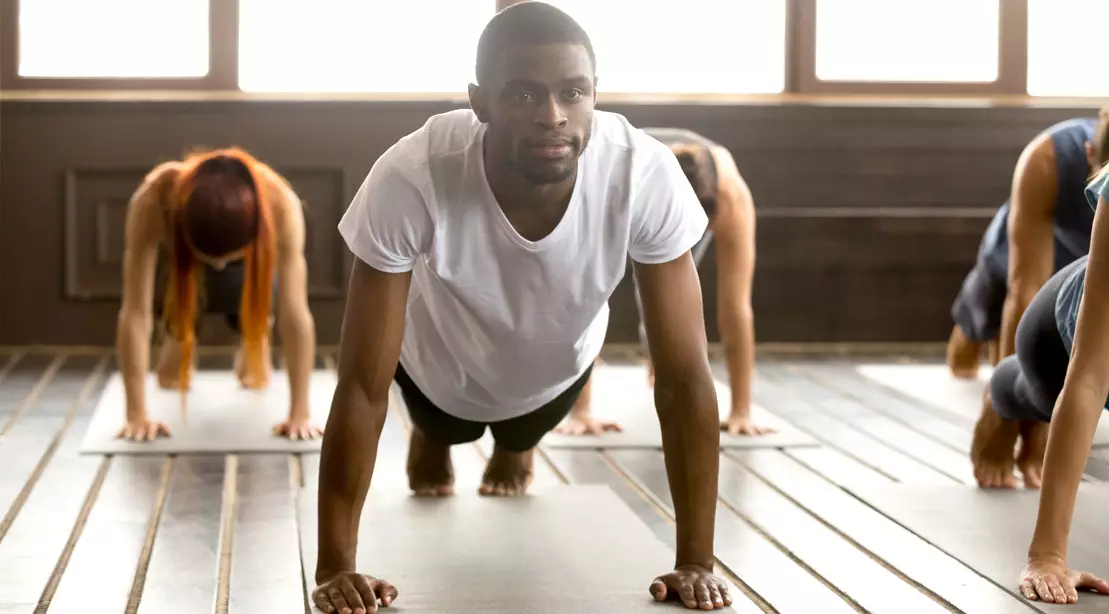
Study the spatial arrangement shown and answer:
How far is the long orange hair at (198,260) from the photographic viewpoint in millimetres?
3113

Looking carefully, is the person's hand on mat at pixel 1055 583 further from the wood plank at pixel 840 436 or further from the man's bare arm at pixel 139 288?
the man's bare arm at pixel 139 288

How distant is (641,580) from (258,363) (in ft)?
5.49

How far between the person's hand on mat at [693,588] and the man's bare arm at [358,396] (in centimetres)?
41

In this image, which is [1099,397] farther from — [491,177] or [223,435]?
[223,435]

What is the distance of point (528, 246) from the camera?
1924mm

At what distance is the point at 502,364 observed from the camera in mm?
2182

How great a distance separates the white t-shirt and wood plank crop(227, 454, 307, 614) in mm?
452

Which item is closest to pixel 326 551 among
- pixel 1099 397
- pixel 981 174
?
pixel 1099 397

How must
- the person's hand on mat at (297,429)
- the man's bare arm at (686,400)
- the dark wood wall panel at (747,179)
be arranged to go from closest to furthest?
the man's bare arm at (686,400) → the person's hand on mat at (297,429) → the dark wood wall panel at (747,179)

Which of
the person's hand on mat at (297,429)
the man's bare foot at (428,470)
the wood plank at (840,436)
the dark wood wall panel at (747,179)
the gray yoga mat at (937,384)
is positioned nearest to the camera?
the man's bare foot at (428,470)

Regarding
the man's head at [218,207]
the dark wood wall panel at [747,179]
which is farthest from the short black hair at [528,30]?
the dark wood wall panel at [747,179]

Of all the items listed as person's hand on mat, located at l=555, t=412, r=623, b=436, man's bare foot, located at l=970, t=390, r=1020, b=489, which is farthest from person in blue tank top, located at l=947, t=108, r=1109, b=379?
person's hand on mat, located at l=555, t=412, r=623, b=436

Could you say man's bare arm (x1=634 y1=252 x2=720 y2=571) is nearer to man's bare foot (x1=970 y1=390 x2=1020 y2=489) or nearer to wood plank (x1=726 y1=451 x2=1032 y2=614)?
wood plank (x1=726 y1=451 x2=1032 y2=614)

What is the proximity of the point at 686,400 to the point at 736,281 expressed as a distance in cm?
147
